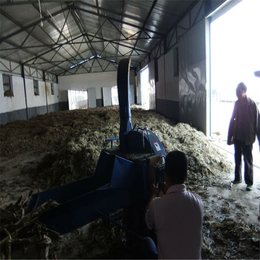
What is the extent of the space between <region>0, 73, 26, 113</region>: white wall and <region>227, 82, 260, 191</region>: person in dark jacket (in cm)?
1168

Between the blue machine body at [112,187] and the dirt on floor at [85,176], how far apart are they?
172 millimetres

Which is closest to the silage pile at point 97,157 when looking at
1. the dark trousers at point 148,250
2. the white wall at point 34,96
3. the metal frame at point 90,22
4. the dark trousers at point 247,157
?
the dark trousers at point 247,157

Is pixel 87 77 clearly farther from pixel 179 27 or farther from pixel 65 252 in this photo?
pixel 65 252

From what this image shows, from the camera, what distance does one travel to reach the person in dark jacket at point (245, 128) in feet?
11.4

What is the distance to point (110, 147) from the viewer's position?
15.1 feet

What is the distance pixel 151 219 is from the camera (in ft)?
4.75

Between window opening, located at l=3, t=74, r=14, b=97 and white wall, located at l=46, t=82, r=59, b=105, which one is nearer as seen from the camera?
window opening, located at l=3, t=74, r=14, b=97

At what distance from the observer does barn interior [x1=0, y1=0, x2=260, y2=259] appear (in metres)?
2.02

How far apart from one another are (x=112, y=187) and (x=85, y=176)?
86.9 inches

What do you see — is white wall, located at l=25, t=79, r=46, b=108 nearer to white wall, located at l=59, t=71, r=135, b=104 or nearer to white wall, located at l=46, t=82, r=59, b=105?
white wall, located at l=46, t=82, r=59, b=105

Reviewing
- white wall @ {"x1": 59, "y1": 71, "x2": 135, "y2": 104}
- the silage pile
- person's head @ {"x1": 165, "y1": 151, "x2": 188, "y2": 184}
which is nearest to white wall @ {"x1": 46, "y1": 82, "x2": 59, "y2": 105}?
white wall @ {"x1": 59, "y1": 71, "x2": 135, "y2": 104}

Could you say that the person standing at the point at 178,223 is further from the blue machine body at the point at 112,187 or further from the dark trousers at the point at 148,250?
the blue machine body at the point at 112,187

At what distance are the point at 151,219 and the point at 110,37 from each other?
13728 mm

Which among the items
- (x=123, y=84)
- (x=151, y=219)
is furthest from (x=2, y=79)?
(x=151, y=219)
